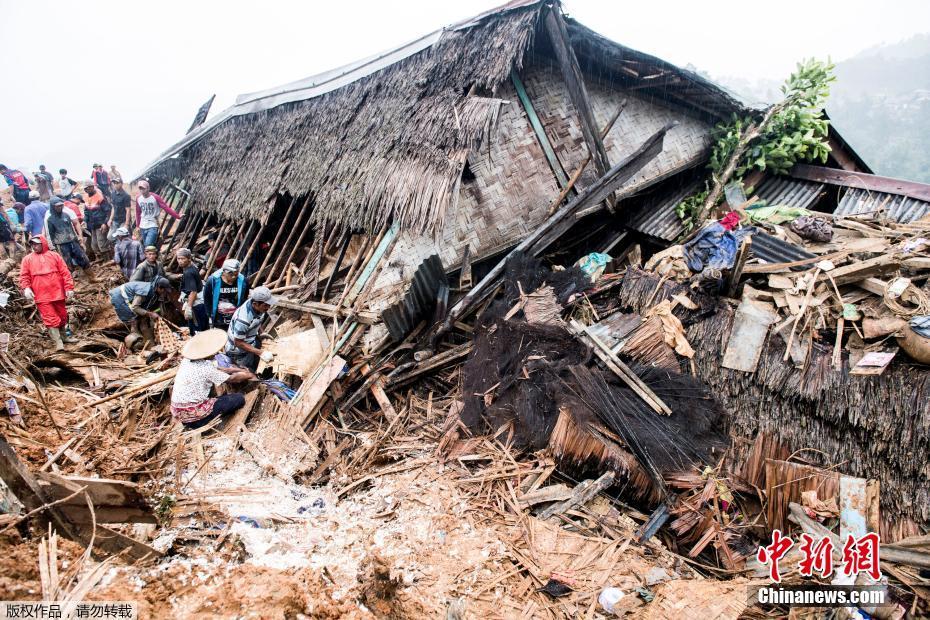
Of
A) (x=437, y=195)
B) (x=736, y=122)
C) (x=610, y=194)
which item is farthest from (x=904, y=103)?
(x=437, y=195)

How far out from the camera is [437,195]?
6.13 metres

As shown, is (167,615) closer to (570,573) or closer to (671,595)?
(570,573)

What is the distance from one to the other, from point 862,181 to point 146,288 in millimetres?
11680

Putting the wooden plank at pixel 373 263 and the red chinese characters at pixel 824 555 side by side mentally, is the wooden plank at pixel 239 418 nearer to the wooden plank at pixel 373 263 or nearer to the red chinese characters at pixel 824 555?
the wooden plank at pixel 373 263

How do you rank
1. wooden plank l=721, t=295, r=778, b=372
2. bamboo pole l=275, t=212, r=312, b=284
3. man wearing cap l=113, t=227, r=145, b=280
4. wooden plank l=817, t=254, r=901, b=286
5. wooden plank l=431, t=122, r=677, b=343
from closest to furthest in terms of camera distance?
wooden plank l=817, t=254, r=901, b=286 → wooden plank l=721, t=295, r=778, b=372 → wooden plank l=431, t=122, r=677, b=343 → bamboo pole l=275, t=212, r=312, b=284 → man wearing cap l=113, t=227, r=145, b=280

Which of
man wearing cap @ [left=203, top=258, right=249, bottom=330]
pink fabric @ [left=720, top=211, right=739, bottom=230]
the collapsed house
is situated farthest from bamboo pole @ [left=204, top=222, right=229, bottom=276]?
pink fabric @ [left=720, top=211, right=739, bottom=230]

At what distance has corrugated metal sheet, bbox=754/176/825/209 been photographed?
308 inches

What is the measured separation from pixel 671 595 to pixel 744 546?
1.41 m

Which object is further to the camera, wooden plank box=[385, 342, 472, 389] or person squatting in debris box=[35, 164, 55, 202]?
person squatting in debris box=[35, 164, 55, 202]

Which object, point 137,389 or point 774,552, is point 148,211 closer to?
point 137,389

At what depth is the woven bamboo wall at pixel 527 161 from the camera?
23.7 feet

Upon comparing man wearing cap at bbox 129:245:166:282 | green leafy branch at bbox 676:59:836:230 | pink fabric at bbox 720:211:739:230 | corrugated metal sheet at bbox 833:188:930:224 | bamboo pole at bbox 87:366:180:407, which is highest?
green leafy branch at bbox 676:59:836:230

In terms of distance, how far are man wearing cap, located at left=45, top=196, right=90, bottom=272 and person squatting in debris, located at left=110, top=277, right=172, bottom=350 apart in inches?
110

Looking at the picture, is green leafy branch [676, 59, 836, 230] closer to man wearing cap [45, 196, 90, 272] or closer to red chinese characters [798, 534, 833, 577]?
red chinese characters [798, 534, 833, 577]
